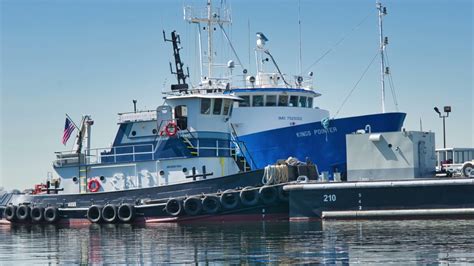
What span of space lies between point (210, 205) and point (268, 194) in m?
1.92

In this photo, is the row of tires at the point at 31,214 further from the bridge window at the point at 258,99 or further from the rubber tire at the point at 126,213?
the bridge window at the point at 258,99

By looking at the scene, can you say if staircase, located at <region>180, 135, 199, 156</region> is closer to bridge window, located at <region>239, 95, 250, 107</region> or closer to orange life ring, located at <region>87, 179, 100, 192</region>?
bridge window, located at <region>239, 95, 250, 107</region>

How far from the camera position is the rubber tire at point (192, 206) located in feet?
85.8

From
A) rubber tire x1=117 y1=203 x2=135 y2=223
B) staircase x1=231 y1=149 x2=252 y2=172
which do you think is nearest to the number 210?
staircase x1=231 y1=149 x2=252 y2=172

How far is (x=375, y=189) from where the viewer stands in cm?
2344

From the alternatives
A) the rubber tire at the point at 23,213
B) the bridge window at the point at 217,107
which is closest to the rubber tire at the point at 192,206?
the bridge window at the point at 217,107

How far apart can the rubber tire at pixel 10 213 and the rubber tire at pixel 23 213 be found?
0.21 m

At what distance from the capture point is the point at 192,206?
26234 mm

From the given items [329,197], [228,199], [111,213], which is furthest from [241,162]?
[329,197]

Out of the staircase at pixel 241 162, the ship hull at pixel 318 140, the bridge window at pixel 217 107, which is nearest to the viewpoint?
the ship hull at pixel 318 140

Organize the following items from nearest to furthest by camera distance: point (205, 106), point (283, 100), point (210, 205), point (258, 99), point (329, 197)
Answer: point (329, 197) < point (210, 205) < point (205, 106) < point (258, 99) < point (283, 100)

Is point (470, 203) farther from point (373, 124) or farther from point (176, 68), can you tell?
point (176, 68)

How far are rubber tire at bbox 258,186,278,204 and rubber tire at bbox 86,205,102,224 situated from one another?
5.73 metres

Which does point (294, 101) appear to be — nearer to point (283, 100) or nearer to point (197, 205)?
point (283, 100)
